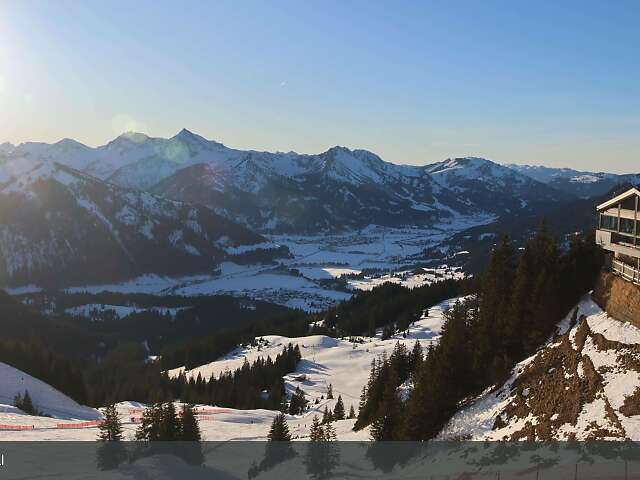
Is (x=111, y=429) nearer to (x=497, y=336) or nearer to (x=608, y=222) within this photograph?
(x=497, y=336)

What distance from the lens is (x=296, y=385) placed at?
393 feet

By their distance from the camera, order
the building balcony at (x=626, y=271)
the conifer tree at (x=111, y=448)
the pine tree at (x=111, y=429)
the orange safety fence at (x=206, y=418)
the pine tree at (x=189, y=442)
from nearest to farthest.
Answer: the building balcony at (x=626, y=271) → the conifer tree at (x=111, y=448) → the pine tree at (x=189, y=442) → the pine tree at (x=111, y=429) → the orange safety fence at (x=206, y=418)

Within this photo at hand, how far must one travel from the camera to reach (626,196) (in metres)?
44.0

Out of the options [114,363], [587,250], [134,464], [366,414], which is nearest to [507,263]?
[587,250]

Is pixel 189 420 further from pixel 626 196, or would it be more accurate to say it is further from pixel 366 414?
pixel 626 196

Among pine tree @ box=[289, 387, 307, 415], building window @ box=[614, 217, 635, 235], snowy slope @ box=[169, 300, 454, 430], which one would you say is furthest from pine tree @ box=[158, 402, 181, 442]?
snowy slope @ box=[169, 300, 454, 430]

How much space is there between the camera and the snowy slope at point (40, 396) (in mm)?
85562

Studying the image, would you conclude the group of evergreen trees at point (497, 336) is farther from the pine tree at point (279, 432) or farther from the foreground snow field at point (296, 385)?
the foreground snow field at point (296, 385)

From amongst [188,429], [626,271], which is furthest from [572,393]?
[188,429]

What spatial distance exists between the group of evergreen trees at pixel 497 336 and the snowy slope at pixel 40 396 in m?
63.5

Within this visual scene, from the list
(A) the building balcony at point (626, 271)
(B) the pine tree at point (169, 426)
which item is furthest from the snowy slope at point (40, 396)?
(A) the building balcony at point (626, 271)

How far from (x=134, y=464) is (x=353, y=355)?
353 ft

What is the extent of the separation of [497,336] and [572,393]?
14.5 metres

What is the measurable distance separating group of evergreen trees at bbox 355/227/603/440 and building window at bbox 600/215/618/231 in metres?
2.45
